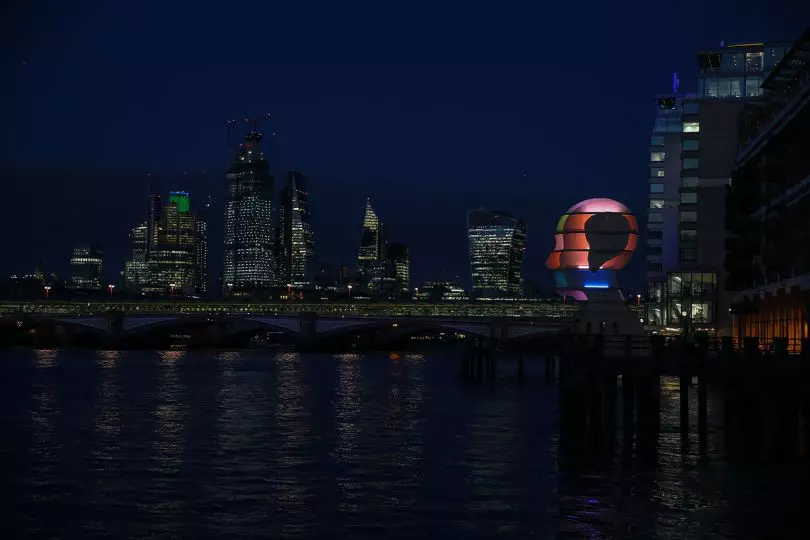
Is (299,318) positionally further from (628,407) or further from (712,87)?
(628,407)

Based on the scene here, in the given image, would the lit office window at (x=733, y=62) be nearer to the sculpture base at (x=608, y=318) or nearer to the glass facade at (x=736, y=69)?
the glass facade at (x=736, y=69)

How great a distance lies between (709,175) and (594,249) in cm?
6099

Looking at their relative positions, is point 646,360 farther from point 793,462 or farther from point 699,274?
point 699,274

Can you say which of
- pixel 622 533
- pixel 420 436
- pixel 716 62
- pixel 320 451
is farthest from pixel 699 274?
pixel 622 533

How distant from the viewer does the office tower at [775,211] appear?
6519cm

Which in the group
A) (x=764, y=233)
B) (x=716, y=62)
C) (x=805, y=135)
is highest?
(x=716, y=62)

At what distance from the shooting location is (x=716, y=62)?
122438 millimetres

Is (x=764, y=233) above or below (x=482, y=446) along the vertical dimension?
above

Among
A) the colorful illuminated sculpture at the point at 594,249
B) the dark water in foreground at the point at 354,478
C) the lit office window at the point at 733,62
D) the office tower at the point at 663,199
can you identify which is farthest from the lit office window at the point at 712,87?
the colorful illuminated sculpture at the point at 594,249

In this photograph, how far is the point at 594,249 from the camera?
193 ft

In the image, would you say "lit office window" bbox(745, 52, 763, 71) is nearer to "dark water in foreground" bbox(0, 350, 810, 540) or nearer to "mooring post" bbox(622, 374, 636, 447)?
"dark water in foreground" bbox(0, 350, 810, 540)

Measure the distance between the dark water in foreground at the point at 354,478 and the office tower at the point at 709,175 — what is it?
4459 cm

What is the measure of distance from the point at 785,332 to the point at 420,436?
1018 inches

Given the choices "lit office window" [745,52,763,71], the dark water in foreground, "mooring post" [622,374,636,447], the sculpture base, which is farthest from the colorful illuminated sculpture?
"lit office window" [745,52,763,71]
